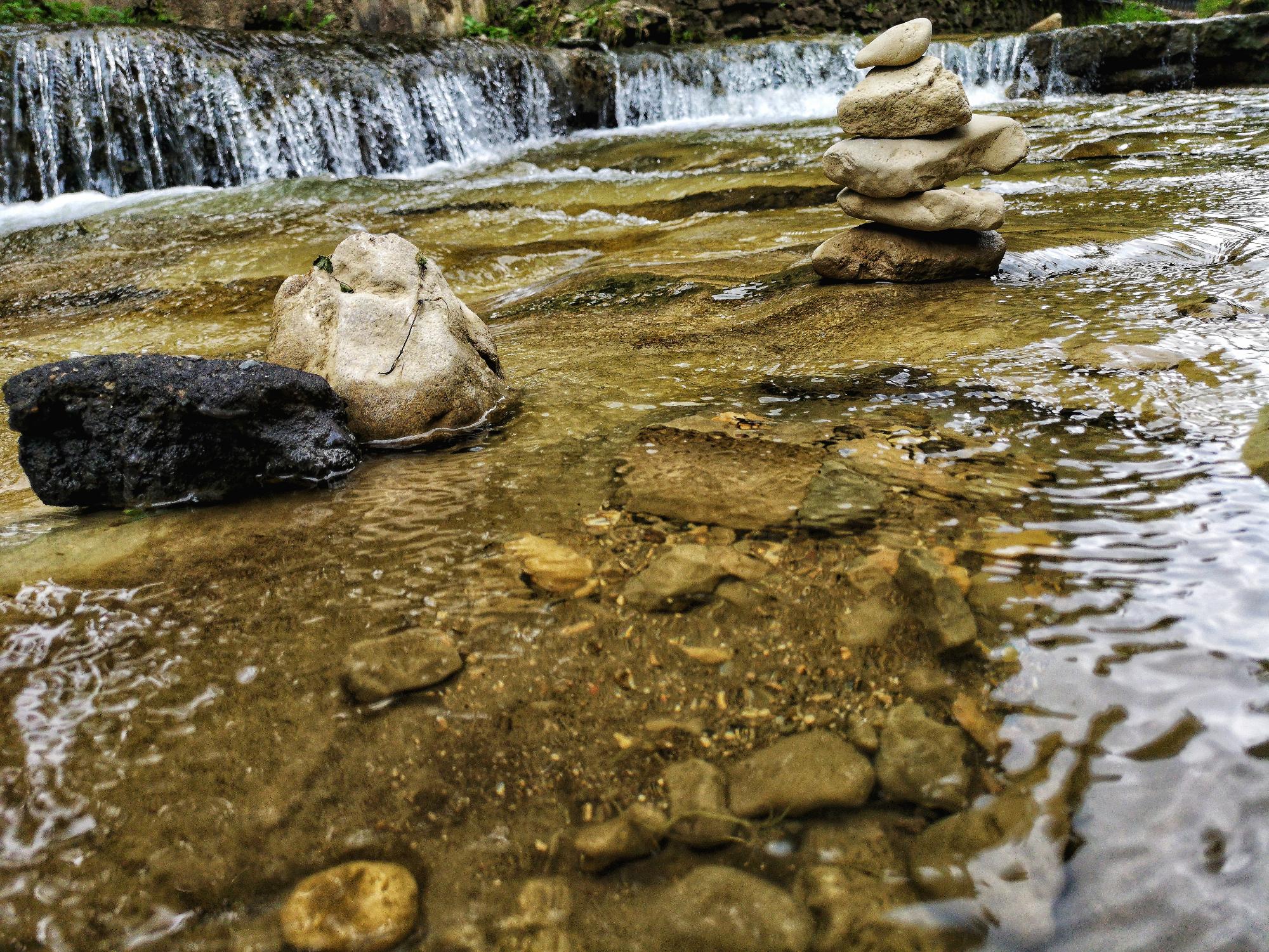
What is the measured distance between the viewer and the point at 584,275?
5934 millimetres

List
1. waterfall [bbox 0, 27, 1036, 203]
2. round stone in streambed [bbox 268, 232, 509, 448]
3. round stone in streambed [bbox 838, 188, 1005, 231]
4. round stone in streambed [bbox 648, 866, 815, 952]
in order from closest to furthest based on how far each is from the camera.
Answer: round stone in streambed [bbox 648, 866, 815, 952] < round stone in streambed [bbox 268, 232, 509, 448] < round stone in streambed [bbox 838, 188, 1005, 231] < waterfall [bbox 0, 27, 1036, 203]

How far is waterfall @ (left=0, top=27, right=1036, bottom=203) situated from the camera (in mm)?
10594

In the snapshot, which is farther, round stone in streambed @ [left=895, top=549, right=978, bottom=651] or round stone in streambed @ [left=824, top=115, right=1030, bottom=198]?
round stone in streambed @ [left=824, top=115, right=1030, bottom=198]

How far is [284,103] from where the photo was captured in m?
11.6

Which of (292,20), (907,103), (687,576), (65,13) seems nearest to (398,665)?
(687,576)

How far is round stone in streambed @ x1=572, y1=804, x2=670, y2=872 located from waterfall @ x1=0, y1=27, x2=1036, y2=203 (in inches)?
478

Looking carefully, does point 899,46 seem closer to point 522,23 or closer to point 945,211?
point 945,211

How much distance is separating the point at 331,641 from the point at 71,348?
452 centimetres

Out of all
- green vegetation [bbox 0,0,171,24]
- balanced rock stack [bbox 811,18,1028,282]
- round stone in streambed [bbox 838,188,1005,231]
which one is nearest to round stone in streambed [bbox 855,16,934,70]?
balanced rock stack [bbox 811,18,1028,282]

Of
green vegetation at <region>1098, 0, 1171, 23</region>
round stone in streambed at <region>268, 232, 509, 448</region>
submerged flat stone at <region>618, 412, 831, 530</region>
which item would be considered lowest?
submerged flat stone at <region>618, 412, 831, 530</region>

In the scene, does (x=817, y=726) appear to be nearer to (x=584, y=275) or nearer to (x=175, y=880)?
(x=175, y=880)

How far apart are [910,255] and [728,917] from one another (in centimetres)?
423

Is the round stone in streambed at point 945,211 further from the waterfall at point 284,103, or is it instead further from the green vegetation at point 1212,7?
the green vegetation at point 1212,7

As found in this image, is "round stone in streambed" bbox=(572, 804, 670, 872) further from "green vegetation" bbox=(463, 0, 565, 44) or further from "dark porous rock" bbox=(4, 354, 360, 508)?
"green vegetation" bbox=(463, 0, 565, 44)
